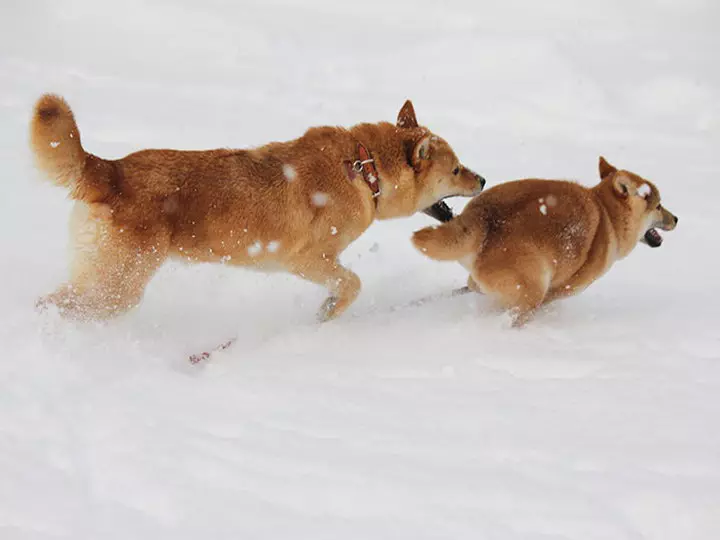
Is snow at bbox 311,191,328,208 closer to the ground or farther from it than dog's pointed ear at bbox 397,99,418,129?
closer to the ground

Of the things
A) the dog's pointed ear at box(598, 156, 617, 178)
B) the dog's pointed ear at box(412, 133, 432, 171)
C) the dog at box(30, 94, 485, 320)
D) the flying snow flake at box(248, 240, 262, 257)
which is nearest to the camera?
the dog at box(30, 94, 485, 320)

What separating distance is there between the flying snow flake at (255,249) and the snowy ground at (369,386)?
57 cm

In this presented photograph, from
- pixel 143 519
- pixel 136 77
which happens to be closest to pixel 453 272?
pixel 143 519

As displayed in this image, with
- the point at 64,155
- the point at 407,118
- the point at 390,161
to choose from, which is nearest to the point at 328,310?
the point at 390,161

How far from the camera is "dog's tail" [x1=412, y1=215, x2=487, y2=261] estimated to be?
4.73 meters

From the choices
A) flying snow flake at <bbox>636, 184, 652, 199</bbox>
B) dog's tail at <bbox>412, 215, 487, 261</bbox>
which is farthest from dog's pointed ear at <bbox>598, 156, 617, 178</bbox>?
dog's tail at <bbox>412, 215, 487, 261</bbox>

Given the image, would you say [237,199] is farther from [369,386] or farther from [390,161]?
[369,386]

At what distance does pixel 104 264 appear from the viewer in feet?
14.0

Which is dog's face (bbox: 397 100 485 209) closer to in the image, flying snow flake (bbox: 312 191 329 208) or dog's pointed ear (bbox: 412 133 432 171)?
dog's pointed ear (bbox: 412 133 432 171)

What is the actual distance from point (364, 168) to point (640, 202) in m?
2.06

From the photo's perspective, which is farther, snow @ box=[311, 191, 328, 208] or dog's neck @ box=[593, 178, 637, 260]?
dog's neck @ box=[593, 178, 637, 260]

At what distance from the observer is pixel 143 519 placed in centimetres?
278

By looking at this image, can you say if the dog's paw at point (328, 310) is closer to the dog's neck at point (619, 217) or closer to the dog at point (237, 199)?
the dog at point (237, 199)

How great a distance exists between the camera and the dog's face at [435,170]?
16.5ft
